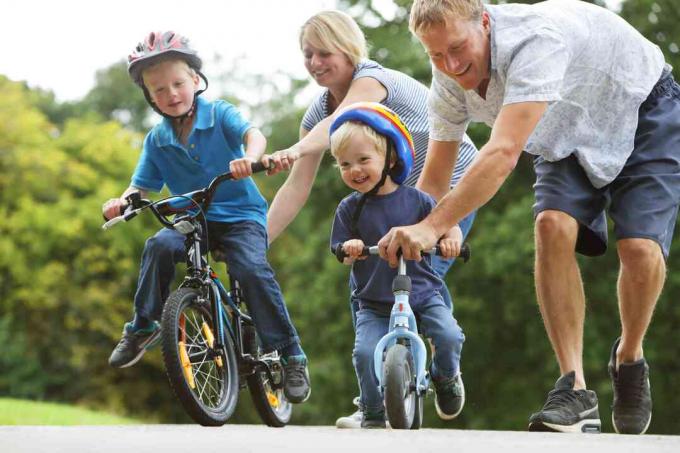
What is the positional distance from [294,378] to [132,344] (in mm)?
926

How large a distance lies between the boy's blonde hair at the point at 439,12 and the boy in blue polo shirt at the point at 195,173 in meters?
1.40

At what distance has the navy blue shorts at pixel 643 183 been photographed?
6.07 m

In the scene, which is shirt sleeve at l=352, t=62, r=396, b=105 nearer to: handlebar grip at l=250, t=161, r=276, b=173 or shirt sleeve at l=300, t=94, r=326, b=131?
shirt sleeve at l=300, t=94, r=326, b=131

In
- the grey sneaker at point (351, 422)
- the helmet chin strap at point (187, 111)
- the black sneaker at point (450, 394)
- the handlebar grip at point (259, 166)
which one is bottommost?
the grey sneaker at point (351, 422)

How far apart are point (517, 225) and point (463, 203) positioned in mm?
16006

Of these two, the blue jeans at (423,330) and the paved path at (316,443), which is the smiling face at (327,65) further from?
the paved path at (316,443)

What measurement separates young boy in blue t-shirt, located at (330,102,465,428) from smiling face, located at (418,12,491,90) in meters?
0.53

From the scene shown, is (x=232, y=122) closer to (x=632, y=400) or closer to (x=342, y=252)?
(x=342, y=252)

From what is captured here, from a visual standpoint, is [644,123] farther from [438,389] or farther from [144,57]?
[144,57]

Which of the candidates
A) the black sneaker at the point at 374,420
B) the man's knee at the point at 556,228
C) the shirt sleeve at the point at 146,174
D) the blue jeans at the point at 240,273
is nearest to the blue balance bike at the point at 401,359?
the black sneaker at the point at 374,420

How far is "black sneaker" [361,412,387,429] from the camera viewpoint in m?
6.20

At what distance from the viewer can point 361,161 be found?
6.04 m

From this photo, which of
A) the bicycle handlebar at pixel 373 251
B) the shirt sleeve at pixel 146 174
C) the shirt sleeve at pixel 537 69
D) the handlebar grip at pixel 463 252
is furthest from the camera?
the shirt sleeve at pixel 146 174

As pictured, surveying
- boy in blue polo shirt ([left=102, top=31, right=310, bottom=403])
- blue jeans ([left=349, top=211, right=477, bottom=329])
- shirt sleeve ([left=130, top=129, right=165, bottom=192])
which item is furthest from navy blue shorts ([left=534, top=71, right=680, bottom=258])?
shirt sleeve ([left=130, top=129, right=165, bottom=192])
